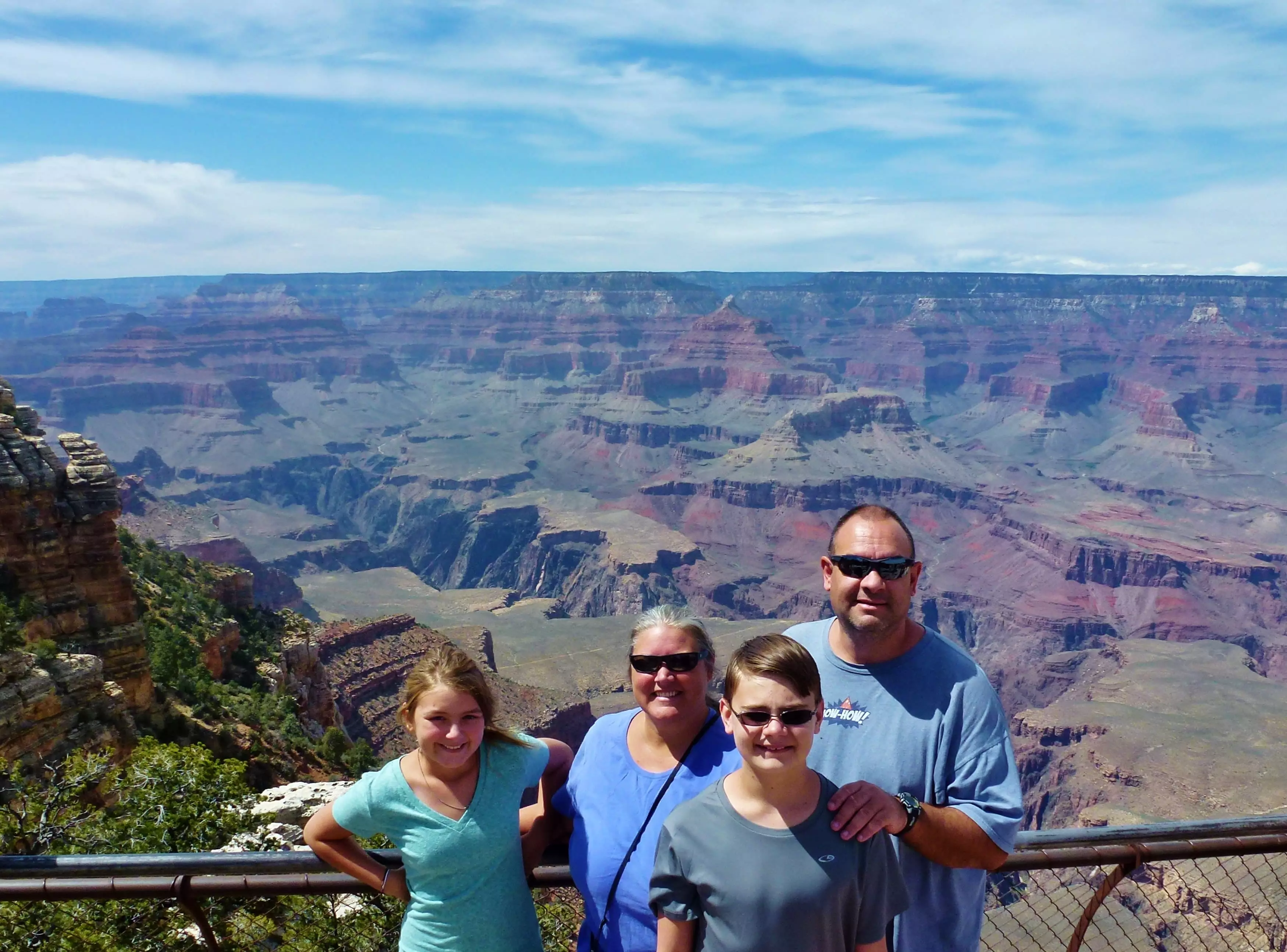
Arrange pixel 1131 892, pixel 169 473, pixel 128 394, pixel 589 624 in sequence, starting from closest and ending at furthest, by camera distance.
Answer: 1. pixel 1131 892
2. pixel 589 624
3. pixel 169 473
4. pixel 128 394

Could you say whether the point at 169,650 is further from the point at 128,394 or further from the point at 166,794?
the point at 128,394

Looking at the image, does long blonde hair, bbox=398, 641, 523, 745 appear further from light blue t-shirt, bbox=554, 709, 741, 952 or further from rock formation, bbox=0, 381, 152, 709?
rock formation, bbox=0, 381, 152, 709

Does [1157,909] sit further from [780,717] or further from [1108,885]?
[780,717]

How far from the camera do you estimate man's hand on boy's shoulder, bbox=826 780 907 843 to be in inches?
165

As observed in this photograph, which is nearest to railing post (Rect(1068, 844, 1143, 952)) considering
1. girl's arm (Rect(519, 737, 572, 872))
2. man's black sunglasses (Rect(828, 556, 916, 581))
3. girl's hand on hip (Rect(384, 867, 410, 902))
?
man's black sunglasses (Rect(828, 556, 916, 581))

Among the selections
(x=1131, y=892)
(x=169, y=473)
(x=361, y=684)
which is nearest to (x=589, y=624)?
(x=361, y=684)

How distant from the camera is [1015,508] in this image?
469 feet

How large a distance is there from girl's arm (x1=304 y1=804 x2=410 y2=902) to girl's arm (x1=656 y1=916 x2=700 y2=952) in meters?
1.74

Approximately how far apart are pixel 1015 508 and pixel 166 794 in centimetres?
14705

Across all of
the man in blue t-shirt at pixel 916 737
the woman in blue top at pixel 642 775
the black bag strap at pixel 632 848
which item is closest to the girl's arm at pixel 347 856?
the woman in blue top at pixel 642 775

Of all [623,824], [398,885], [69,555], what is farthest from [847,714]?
[69,555]

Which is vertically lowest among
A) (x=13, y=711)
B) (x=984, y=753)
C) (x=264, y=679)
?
(x=264, y=679)

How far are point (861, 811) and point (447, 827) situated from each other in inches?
91.3

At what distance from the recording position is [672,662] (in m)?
5.00
